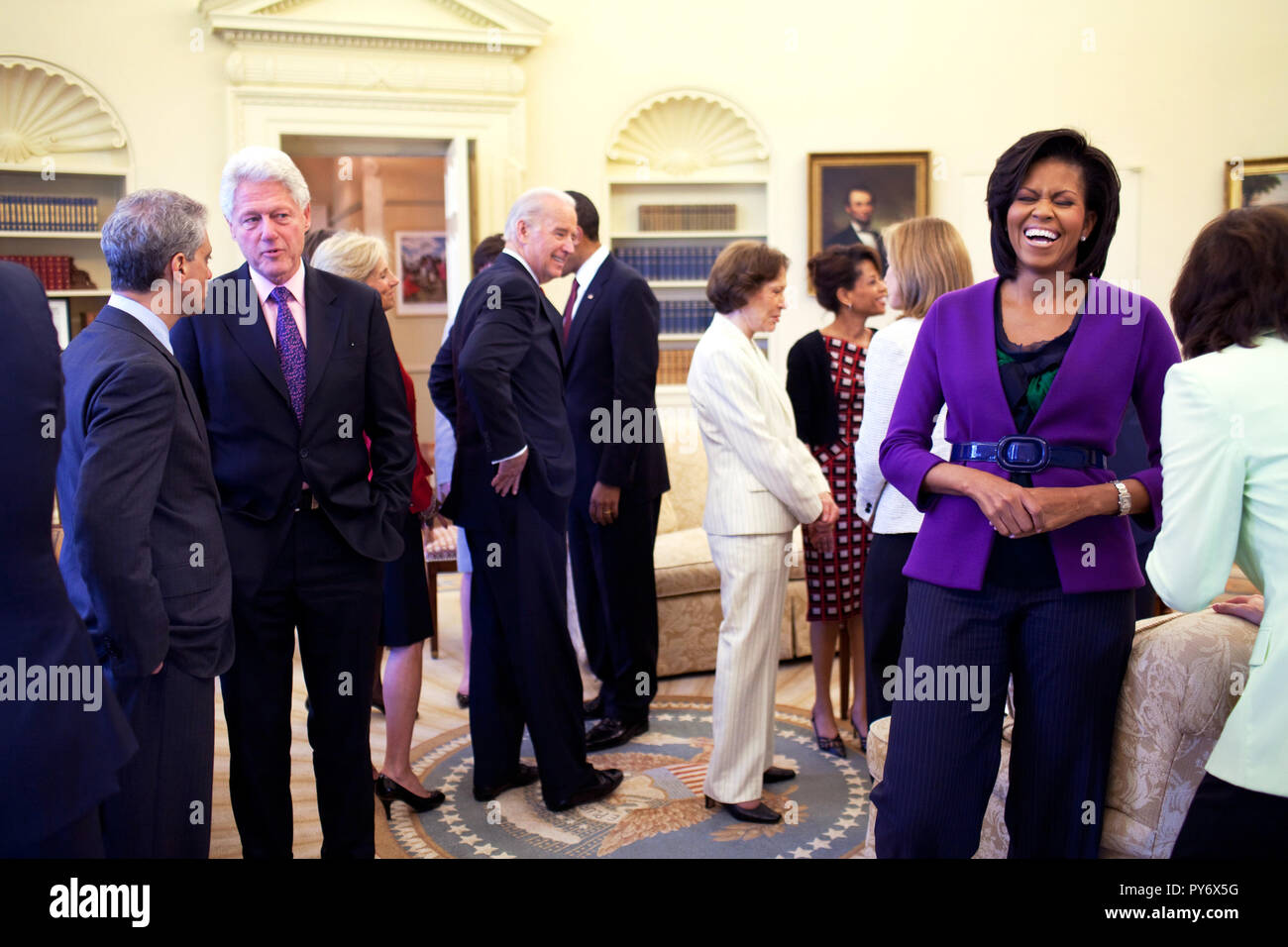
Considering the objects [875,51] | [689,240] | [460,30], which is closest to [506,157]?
[460,30]

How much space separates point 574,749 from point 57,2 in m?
5.75

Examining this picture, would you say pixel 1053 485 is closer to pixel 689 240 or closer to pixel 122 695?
pixel 122 695

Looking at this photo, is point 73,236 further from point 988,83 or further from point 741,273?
point 988,83

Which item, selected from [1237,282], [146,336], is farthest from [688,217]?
[1237,282]

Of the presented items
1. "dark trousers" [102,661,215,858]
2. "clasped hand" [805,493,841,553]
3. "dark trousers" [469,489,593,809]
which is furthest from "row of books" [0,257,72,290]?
"dark trousers" [102,661,215,858]

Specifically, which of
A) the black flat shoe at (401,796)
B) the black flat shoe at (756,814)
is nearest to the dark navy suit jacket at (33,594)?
the black flat shoe at (401,796)

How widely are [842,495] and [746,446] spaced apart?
2.77ft

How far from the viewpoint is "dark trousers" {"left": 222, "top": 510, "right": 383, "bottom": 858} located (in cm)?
237

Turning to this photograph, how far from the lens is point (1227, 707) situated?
181 centimetres

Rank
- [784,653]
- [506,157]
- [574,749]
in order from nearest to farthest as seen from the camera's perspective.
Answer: [574,749], [784,653], [506,157]

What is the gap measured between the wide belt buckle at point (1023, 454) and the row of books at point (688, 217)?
5905 millimetres

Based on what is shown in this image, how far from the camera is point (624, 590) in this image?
3871 mm

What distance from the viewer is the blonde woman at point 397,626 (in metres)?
3.22

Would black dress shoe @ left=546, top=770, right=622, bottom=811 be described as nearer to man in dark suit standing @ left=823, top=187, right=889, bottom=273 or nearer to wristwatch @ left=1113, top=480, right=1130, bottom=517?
wristwatch @ left=1113, top=480, right=1130, bottom=517
